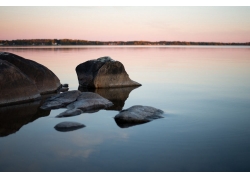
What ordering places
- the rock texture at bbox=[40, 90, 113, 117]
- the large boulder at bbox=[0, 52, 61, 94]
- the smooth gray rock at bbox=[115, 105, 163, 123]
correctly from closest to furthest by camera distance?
1. the smooth gray rock at bbox=[115, 105, 163, 123]
2. the rock texture at bbox=[40, 90, 113, 117]
3. the large boulder at bbox=[0, 52, 61, 94]

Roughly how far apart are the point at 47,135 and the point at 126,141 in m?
1.94

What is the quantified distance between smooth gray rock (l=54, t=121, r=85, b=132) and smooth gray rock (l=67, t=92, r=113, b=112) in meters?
1.68

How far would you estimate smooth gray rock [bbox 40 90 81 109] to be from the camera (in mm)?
9990

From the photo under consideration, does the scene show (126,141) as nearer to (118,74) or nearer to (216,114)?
(216,114)

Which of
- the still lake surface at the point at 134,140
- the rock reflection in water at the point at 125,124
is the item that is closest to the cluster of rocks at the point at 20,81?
the still lake surface at the point at 134,140

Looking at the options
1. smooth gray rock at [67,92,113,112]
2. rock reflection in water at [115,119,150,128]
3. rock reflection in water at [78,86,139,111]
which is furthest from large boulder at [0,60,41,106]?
rock reflection in water at [115,119,150,128]

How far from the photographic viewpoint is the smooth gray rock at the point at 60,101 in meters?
9.99

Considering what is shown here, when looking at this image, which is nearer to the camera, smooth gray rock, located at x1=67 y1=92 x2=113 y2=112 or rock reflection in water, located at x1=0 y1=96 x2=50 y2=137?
rock reflection in water, located at x1=0 y1=96 x2=50 y2=137

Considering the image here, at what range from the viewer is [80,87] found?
48.4ft

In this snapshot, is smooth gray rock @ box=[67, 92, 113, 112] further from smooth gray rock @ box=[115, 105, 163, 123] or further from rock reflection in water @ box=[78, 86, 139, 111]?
smooth gray rock @ box=[115, 105, 163, 123]

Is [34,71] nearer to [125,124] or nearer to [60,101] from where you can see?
[60,101]

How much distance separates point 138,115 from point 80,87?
701 cm

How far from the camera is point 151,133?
7.18 meters

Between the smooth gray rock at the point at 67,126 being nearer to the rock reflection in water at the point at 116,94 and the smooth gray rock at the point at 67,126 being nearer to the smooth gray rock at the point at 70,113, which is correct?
the smooth gray rock at the point at 70,113
